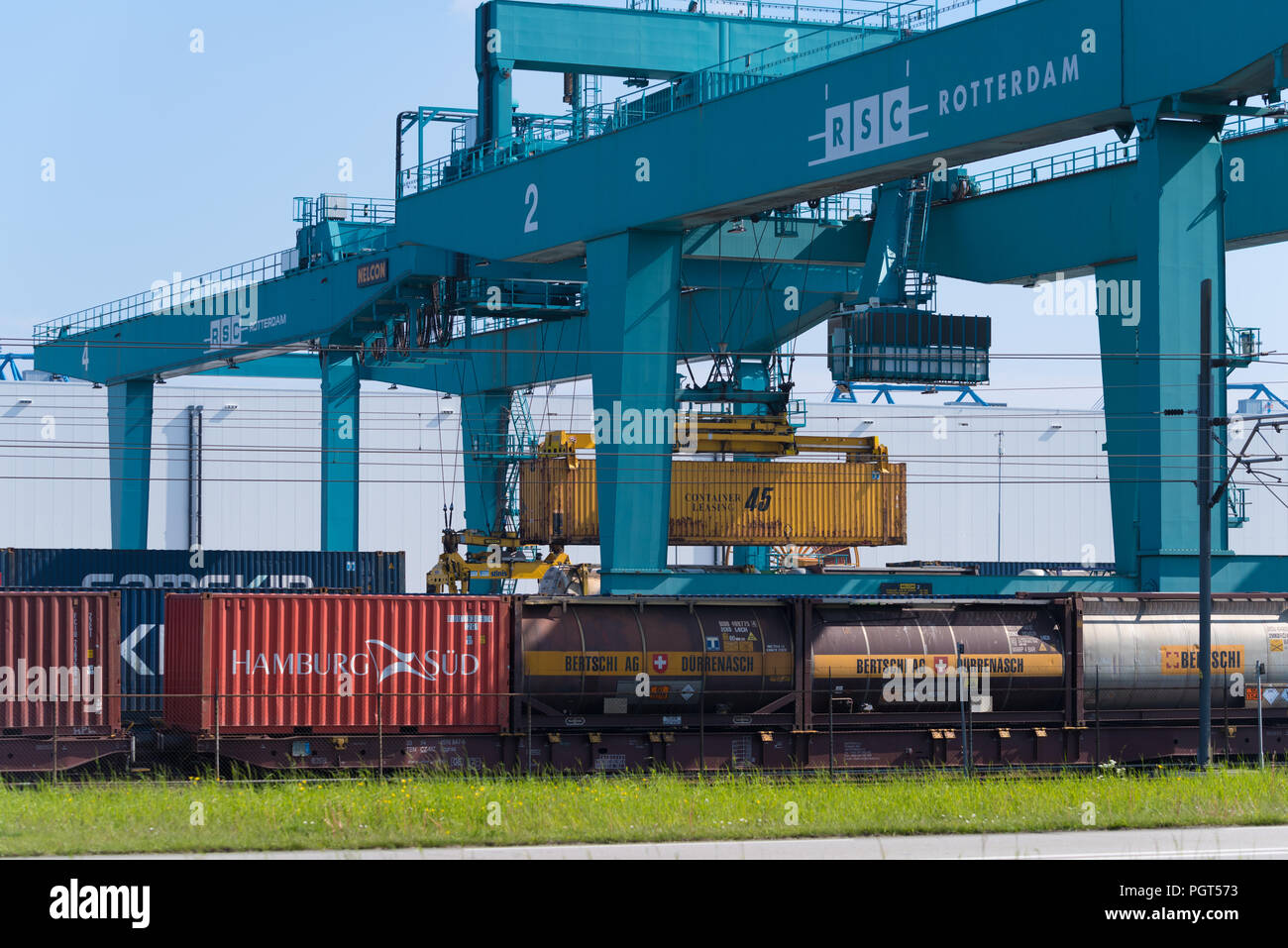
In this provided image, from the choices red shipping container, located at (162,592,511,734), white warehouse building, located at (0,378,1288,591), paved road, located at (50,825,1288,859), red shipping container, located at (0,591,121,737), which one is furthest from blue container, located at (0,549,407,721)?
paved road, located at (50,825,1288,859)

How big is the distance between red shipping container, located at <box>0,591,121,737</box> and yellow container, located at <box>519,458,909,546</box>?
15965mm

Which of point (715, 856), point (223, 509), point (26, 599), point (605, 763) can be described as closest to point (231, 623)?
point (26, 599)

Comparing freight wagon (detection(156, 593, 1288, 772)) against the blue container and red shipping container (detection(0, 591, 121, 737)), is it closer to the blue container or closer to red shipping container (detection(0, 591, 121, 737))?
red shipping container (detection(0, 591, 121, 737))

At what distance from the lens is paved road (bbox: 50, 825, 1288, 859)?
52.7 ft

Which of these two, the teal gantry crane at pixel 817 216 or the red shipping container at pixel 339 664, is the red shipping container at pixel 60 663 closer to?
the red shipping container at pixel 339 664

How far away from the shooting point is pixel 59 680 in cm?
2345

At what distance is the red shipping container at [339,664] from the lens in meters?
23.1

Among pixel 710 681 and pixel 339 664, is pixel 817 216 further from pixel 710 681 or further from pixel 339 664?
pixel 339 664

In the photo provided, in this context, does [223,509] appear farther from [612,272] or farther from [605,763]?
[605,763]

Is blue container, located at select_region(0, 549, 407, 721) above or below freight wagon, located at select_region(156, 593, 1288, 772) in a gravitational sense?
above

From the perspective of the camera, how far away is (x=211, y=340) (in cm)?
4866

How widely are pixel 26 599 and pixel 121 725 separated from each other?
8.53 feet

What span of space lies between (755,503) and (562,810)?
2048cm

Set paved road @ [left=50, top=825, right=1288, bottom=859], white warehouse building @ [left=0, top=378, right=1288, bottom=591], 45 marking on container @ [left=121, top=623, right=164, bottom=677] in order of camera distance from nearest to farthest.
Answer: paved road @ [left=50, top=825, right=1288, bottom=859]
45 marking on container @ [left=121, top=623, right=164, bottom=677]
white warehouse building @ [left=0, top=378, right=1288, bottom=591]
